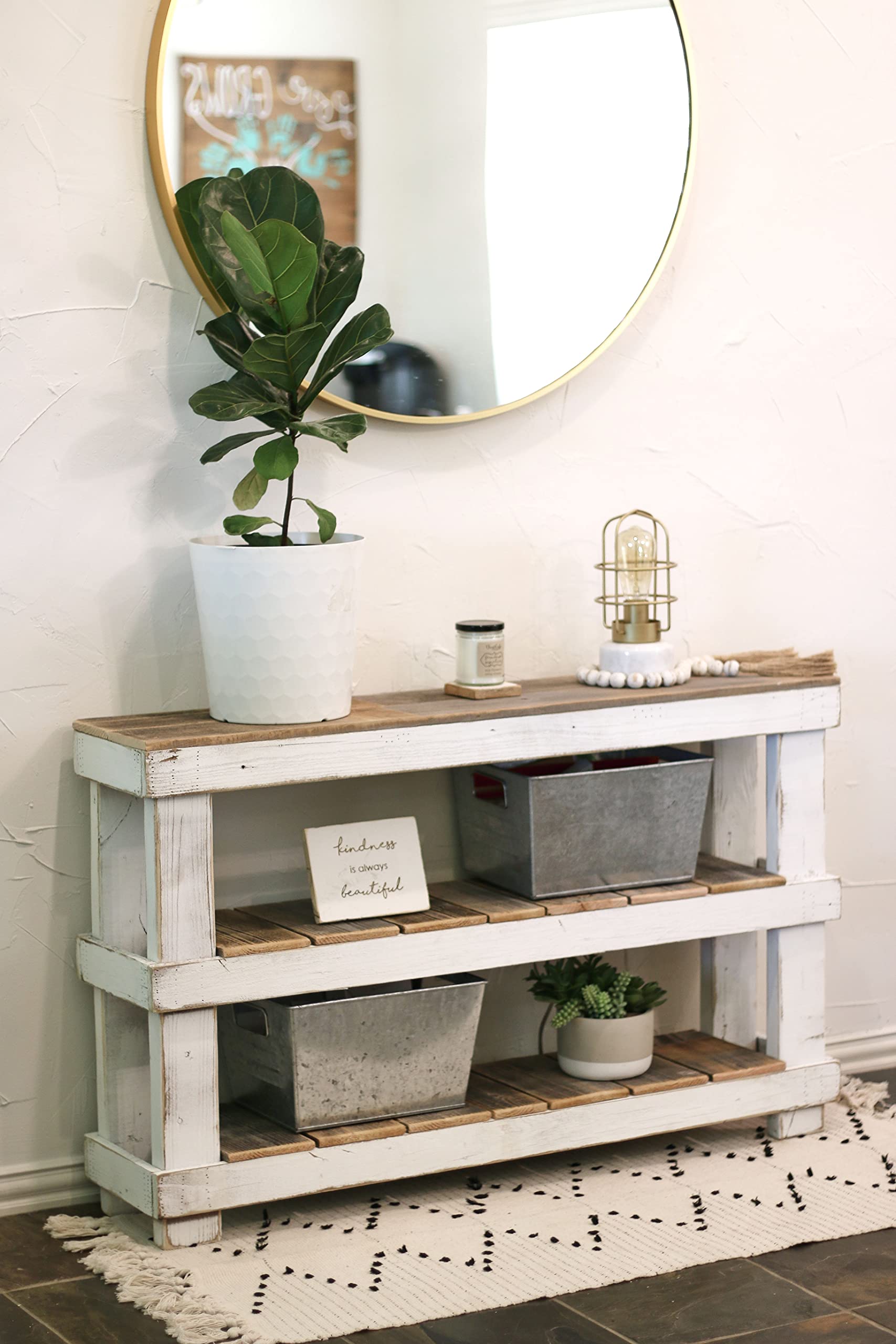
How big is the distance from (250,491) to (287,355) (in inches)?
6.0

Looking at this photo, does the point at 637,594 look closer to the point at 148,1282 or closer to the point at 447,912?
the point at 447,912

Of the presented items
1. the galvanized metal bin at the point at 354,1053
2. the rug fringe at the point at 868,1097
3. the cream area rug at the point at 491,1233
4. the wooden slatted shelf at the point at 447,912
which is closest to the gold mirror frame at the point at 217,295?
the wooden slatted shelf at the point at 447,912

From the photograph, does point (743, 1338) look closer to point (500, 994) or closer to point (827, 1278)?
point (827, 1278)

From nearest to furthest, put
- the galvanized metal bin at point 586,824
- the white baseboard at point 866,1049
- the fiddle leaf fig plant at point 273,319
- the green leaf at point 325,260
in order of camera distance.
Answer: the fiddle leaf fig plant at point 273,319
the green leaf at point 325,260
the galvanized metal bin at point 586,824
the white baseboard at point 866,1049

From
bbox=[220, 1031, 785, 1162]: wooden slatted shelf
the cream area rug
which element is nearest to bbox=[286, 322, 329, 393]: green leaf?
bbox=[220, 1031, 785, 1162]: wooden slatted shelf

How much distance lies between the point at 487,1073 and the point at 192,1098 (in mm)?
454

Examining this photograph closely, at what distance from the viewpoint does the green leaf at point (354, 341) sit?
5.83ft

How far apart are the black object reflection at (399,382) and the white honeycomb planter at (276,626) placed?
10.5 inches

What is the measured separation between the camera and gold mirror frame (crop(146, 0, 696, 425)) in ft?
5.98

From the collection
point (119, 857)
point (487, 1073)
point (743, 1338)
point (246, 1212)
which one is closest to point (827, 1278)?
point (743, 1338)

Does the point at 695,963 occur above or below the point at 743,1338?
above

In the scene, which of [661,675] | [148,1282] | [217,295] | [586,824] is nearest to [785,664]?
[661,675]

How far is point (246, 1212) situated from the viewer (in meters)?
1.84

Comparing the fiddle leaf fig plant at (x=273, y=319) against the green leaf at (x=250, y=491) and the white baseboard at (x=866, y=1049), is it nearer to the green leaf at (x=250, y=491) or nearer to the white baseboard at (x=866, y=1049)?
the green leaf at (x=250, y=491)
